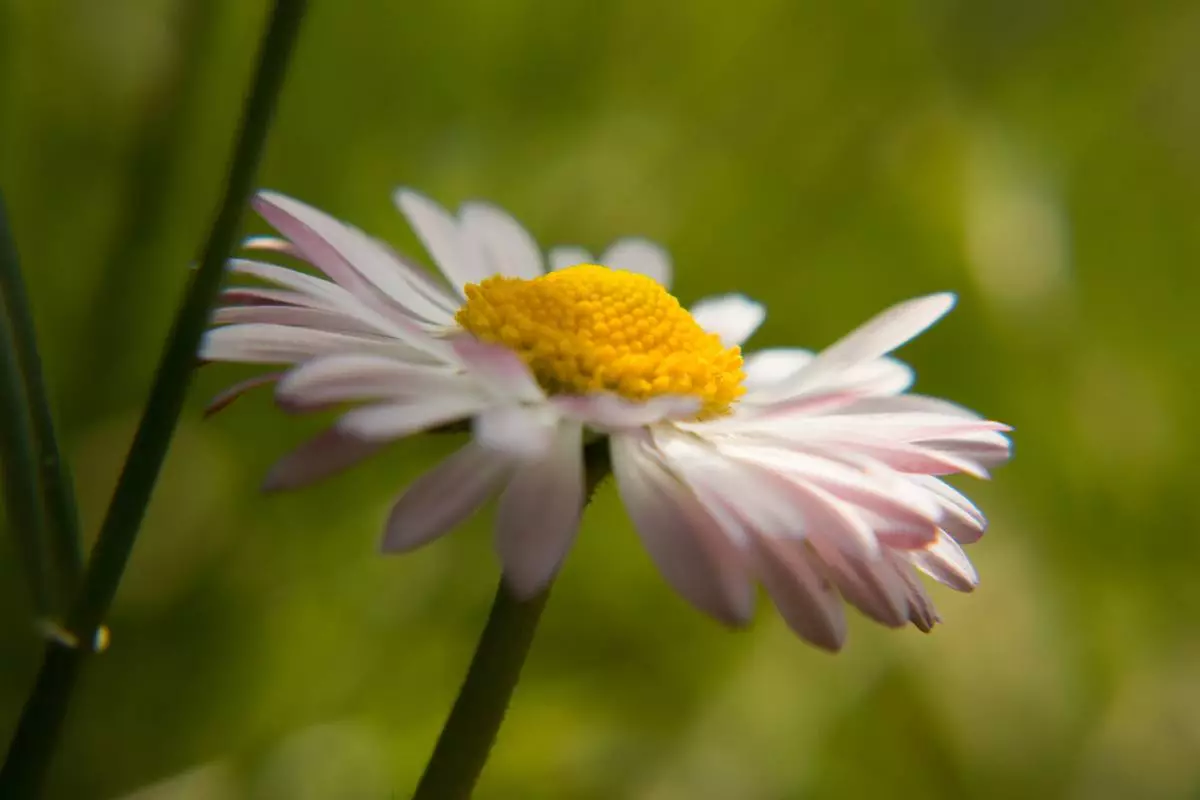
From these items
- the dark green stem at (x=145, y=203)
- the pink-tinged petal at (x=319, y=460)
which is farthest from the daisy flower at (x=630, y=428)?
the dark green stem at (x=145, y=203)

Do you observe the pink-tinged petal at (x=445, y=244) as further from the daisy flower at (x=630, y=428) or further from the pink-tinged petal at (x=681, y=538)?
the pink-tinged petal at (x=681, y=538)

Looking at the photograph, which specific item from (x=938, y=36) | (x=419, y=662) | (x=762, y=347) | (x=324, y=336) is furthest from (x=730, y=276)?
(x=324, y=336)

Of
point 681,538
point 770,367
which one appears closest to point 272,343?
point 681,538

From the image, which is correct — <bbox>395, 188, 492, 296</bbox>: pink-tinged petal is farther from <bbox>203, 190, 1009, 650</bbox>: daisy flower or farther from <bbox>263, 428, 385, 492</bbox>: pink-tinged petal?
<bbox>263, 428, 385, 492</bbox>: pink-tinged petal

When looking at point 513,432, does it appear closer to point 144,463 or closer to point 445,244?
point 144,463

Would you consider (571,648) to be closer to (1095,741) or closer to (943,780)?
(943,780)

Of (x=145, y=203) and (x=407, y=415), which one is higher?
(x=407, y=415)
